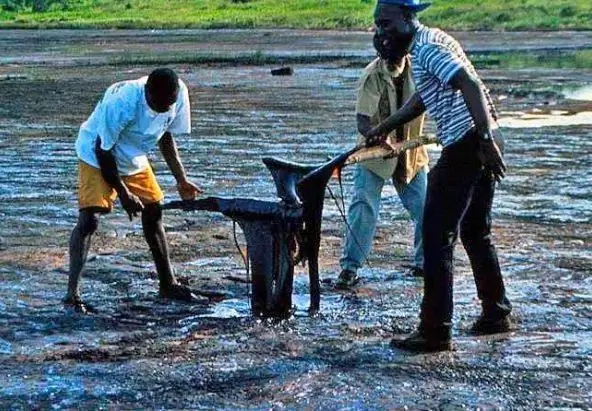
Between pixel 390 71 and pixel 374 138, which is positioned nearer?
pixel 374 138

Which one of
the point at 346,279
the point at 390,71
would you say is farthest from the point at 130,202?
the point at 390,71

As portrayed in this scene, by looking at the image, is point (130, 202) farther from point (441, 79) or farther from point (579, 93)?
point (579, 93)

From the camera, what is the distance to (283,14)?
277ft

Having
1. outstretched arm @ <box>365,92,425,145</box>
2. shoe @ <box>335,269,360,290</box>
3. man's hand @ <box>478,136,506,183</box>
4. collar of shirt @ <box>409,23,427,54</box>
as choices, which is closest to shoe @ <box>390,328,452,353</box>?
man's hand @ <box>478,136,506,183</box>

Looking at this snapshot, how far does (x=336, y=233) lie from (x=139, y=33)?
6416cm

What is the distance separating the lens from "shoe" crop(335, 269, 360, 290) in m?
9.37

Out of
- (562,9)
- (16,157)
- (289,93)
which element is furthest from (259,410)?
(562,9)

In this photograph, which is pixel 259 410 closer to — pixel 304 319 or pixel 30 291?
pixel 304 319

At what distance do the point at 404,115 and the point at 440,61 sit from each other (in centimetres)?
74

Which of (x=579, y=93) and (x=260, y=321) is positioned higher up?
(x=260, y=321)

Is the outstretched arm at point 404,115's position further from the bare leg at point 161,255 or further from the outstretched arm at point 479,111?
the bare leg at point 161,255

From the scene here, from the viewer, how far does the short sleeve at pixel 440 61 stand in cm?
707

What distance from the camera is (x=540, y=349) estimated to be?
25.1ft

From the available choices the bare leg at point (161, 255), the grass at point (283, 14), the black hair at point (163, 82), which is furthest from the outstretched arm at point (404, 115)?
the grass at point (283, 14)
